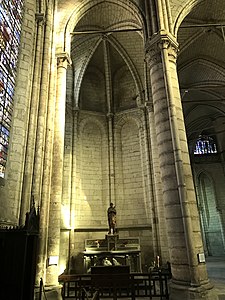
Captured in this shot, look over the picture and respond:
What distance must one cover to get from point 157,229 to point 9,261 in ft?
30.2

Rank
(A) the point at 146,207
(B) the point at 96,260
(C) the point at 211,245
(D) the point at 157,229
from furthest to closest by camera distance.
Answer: (C) the point at 211,245
(A) the point at 146,207
(D) the point at 157,229
(B) the point at 96,260

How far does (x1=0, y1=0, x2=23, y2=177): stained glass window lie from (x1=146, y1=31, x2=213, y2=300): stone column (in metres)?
4.74

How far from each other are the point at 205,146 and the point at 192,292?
2278cm

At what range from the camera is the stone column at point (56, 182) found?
7.66 meters

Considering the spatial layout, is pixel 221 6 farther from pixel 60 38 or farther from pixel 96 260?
pixel 96 260

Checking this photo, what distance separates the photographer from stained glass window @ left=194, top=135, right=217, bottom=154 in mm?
27062

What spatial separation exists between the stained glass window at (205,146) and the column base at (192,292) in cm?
2185

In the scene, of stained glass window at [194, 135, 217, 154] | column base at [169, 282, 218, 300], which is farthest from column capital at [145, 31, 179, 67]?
stained glass window at [194, 135, 217, 154]

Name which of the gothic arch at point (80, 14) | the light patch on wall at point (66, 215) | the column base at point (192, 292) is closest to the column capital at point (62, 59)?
the gothic arch at point (80, 14)

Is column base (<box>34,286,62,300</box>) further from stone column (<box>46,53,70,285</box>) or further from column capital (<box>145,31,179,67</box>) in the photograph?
column capital (<box>145,31,179,67</box>)

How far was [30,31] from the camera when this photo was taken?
868cm

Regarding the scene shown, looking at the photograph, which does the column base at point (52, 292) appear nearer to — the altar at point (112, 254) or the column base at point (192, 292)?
the altar at point (112, 254)

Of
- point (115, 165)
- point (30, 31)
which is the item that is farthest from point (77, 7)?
point (115, 165)

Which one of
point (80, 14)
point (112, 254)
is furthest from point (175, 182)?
point (80, 14)
